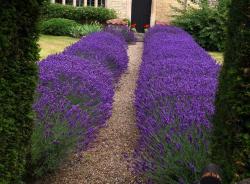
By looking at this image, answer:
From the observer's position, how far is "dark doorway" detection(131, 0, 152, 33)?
23.7 m

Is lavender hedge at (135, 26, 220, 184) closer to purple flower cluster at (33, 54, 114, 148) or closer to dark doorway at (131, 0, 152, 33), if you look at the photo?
purple flower cluster at (33, 54, 114, 148)

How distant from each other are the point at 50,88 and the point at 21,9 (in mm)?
1951

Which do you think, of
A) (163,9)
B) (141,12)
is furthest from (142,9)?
(163,9)

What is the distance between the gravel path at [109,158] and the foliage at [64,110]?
23 cm

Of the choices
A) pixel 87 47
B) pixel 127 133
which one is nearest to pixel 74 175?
pixel 127 133

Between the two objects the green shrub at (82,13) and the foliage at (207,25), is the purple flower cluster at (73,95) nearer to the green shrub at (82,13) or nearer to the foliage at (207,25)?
the foliage at (207,25)

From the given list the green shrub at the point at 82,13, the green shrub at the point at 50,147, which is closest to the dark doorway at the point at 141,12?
the green shrub at the point at 82,13

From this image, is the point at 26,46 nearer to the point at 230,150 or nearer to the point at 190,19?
the point at 230,150

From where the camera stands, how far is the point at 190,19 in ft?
63.5

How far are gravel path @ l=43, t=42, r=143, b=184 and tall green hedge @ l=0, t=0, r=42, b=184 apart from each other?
90 cm

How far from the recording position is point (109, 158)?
4879 millimetres

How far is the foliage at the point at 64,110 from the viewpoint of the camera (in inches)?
156

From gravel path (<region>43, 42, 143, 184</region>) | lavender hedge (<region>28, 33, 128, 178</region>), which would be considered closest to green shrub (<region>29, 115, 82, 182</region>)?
lavender hedge (<region>28, 33, 128, 178</region>)

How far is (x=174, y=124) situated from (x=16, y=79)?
1.55m
